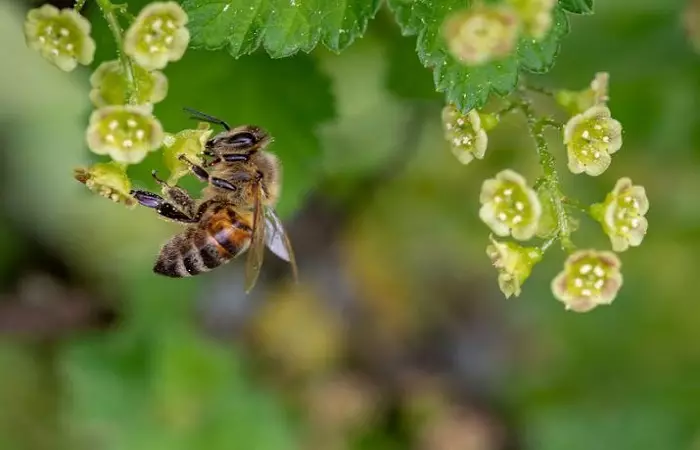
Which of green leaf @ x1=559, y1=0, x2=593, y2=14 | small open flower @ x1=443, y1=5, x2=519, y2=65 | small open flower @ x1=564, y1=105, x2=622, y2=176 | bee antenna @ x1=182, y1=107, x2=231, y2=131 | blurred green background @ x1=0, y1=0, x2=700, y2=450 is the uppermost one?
green leaf @ x1=559, y1=0, x2=593, y2=14

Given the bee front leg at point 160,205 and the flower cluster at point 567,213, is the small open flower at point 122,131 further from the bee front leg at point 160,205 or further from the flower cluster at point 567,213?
the flower cluster at point 567,213

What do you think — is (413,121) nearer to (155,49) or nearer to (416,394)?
(416,394)

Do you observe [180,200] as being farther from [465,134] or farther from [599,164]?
[599,164]

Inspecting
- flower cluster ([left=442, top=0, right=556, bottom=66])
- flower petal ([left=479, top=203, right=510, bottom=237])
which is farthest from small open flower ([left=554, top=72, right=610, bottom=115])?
flower cluster ([left=442, top=0, right=556, bottom=66])

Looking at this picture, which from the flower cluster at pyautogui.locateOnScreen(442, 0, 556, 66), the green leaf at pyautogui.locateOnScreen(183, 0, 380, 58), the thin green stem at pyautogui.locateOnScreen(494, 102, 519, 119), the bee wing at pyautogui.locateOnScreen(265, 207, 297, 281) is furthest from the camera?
the bee wing at pyautogui.locateOnScreen(265, 207, 297, 281)

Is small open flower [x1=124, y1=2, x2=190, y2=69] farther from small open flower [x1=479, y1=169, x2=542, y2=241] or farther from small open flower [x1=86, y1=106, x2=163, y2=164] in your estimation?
small open flower [x1=479, y1=169, x2=542, y2=241]

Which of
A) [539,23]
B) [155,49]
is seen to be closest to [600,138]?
[539,23]
